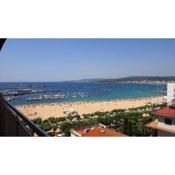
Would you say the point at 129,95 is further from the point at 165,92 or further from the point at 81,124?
the point at 81,124

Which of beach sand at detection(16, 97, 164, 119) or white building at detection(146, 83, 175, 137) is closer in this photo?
white building at detection(146, 83, 175, 137)

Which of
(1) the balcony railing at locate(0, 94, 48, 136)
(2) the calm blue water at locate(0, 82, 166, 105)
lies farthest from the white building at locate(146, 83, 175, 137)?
(1) the balcony railing at locate(0, 94, 48, 136)

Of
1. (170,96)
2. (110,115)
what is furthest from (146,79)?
(110,115)

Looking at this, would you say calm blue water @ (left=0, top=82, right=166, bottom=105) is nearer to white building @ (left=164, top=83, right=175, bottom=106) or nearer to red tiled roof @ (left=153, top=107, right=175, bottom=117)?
white building @ (left=164, top=83, right=175, bottom=106)

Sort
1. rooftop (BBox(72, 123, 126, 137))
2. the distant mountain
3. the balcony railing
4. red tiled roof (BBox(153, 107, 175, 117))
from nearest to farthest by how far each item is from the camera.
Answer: the balcony railing, rooftop (BBox(72, 123, 126, 137)), the distant mountain, red tiled roof (BBox(153, 107, 175, 117))

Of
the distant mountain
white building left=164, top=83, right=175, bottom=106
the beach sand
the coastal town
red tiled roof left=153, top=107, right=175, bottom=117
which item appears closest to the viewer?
the distant mountain
